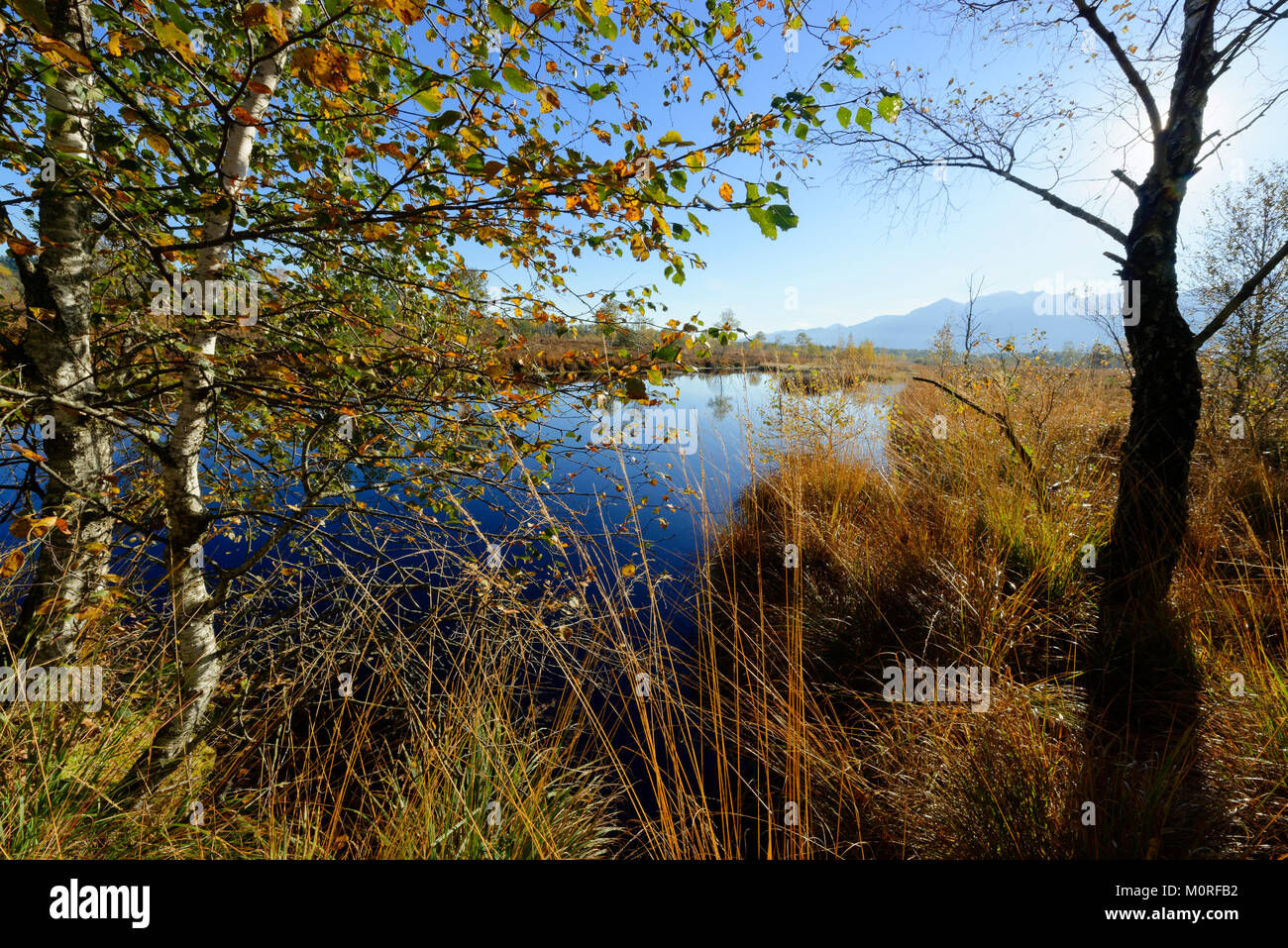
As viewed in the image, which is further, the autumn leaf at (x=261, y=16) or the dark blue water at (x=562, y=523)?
the dark blue water at (x=562, y=523)

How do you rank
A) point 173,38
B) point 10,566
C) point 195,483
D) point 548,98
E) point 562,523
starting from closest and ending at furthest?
point 173,38, point 10,566, point 548,98, point 195,483, point 562,523

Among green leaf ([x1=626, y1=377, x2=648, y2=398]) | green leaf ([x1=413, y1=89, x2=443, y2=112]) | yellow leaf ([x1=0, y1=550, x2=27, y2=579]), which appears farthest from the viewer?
green leaf ([x1=626, y1=377, x2=648, y2=398])

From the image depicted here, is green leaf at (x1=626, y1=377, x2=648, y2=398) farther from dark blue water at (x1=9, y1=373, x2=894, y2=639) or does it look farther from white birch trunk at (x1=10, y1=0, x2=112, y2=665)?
white birch trunk at (x1=10, y1=0, x2=112, y2=665)

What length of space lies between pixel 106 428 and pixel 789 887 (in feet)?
9.30

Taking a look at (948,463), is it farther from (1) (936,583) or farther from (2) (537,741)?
(2) (537,741)

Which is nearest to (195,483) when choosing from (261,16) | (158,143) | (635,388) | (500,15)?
(158,143)

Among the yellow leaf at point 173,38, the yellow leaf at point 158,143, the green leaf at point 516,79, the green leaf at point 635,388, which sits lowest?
the green leaf at point 635,388

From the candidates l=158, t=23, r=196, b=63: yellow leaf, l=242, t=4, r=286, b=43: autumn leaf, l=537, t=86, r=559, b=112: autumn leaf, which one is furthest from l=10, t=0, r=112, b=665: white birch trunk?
l=537, t=86, r=559, b=112: autumn leaf

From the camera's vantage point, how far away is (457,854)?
4.47 ft

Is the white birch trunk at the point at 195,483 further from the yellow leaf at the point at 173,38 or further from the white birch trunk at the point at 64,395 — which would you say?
the yellow leaf at the point at 173,38

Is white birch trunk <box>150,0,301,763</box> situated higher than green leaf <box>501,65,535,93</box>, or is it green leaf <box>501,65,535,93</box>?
green leaf <box>501,65,535,93</box>

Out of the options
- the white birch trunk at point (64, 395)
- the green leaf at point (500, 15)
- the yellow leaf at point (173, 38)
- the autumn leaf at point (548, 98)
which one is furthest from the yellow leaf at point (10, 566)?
the autumn leaf at point (548, 98)

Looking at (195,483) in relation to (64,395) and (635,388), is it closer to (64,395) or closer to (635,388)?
(64,395)

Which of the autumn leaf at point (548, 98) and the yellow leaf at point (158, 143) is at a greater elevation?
the autumn leaf at point (548, 98)
